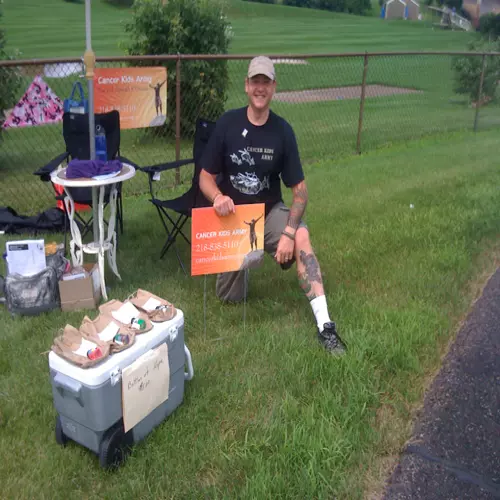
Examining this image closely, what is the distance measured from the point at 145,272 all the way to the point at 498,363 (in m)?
2.59

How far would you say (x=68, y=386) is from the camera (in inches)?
94.4

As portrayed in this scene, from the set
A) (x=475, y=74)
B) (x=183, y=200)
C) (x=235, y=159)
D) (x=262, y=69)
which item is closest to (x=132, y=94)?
(x=183, y=200)

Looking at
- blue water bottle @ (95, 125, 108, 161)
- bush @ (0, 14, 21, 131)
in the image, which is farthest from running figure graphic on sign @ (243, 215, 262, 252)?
bush @ (0, 14, 21, 131)

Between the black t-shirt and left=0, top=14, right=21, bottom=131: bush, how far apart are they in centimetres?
527

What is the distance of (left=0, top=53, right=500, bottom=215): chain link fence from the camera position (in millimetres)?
7239

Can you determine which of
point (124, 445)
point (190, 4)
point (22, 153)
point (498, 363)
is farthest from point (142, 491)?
point (190, 4)

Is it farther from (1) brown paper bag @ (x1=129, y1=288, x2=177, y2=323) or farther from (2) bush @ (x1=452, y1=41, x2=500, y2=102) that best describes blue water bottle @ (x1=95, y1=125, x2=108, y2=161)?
(2) bush @ (x1=452, y1=41, x2=500, y2=102)

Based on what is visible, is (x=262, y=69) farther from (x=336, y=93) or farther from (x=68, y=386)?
(x=336, y=93)

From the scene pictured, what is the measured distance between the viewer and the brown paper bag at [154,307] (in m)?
2.74

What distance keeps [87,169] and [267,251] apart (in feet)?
4.46

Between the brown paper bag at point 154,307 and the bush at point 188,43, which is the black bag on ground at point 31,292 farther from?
the bush at point 188,43

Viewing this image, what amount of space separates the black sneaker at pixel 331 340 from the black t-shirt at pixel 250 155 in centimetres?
99

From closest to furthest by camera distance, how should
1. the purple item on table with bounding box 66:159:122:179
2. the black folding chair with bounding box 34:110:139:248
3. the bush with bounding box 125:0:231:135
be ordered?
the purple item on table with bounding box 66:159:122:179 < the black folding chair with bounding box 34:110:139:248 < the bush with bounding box 125:0:231:135

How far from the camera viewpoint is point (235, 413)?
2916mm
